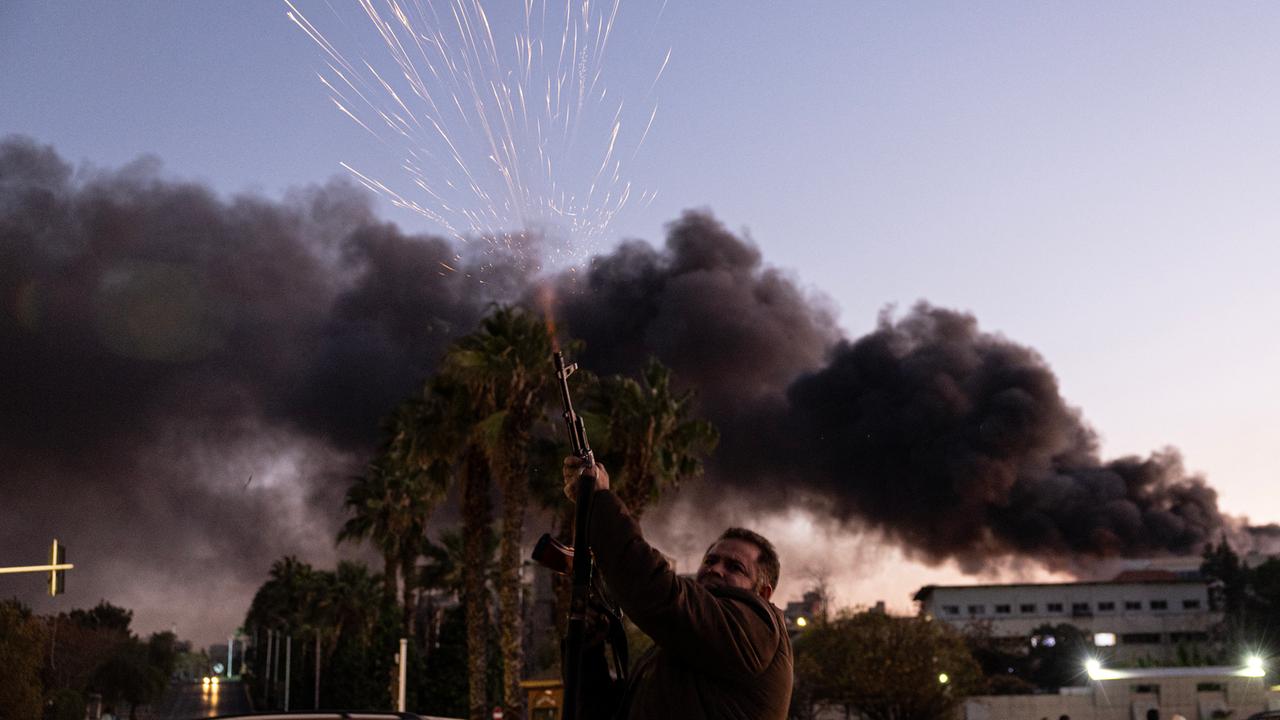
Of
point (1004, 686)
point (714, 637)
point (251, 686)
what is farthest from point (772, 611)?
point (251, 686)

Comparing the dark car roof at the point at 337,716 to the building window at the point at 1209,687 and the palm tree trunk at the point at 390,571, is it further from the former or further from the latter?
the building window at the point at 1209,687

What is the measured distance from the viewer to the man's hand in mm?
3370

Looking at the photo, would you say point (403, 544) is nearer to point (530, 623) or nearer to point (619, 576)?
point (530, 623)

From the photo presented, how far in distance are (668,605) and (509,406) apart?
29074 millimetres

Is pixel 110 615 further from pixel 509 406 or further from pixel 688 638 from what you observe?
pixel 688 638

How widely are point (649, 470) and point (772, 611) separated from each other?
30.6 meters

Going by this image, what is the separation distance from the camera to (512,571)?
31.7 m

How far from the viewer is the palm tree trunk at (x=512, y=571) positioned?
3119 centimetres

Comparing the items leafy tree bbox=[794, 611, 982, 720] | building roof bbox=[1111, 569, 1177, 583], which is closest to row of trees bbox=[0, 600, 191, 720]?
leafy tree bbox=[794, 611, 982, 720]

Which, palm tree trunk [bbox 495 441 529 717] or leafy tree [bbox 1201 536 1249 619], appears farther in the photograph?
leafy tree [bbox 1201 536 1249 619]

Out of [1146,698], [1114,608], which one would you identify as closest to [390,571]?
[1146,698]

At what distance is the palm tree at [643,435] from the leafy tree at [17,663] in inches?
933

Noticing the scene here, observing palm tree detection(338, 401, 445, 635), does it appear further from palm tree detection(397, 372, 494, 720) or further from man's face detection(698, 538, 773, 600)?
man's face detection(698, 538, 773, 600)

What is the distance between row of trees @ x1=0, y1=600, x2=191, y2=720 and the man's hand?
151ft
